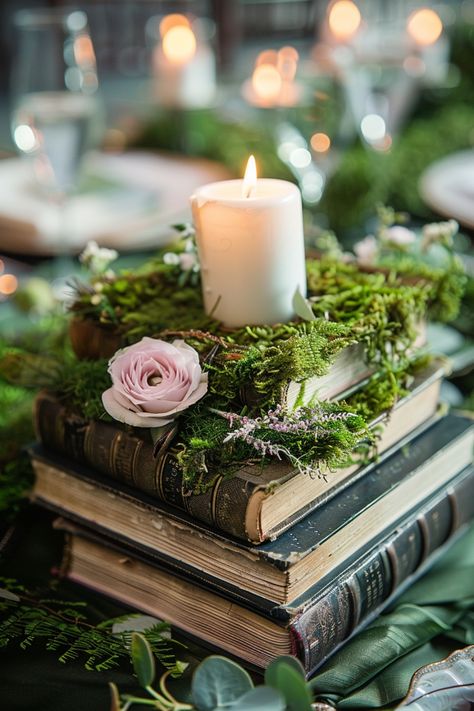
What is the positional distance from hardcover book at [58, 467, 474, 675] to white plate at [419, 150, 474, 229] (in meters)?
0.51

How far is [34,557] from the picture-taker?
2.53ft

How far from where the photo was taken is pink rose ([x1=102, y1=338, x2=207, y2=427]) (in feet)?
2.02

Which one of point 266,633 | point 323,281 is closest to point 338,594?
point 266,633

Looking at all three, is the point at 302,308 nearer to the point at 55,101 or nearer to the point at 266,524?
the point at 266,524

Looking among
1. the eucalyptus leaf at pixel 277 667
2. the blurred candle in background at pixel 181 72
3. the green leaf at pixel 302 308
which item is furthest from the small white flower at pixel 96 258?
the blurred candle in background at pixel 181 72

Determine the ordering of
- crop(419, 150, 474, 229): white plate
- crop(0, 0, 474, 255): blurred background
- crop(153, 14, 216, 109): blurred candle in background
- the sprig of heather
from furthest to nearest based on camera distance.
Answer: crop(153, 14, 216, 109): blurred candle in background
crop(0, 0, 474, 255): blurred background
crop(419, 150, 474, 229): white plate
the sprig of heather

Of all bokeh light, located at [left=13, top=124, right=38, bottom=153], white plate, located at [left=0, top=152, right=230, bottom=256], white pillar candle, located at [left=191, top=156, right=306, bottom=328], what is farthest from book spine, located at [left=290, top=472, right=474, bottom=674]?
bokeh light, located at [left=13, top=124, right=38, bottom=153]

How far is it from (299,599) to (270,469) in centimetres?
9

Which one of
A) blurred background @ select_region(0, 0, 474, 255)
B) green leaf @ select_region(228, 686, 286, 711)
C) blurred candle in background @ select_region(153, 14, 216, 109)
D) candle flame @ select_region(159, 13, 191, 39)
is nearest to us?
green leaf @ select_region(228, 686, 286, 711)

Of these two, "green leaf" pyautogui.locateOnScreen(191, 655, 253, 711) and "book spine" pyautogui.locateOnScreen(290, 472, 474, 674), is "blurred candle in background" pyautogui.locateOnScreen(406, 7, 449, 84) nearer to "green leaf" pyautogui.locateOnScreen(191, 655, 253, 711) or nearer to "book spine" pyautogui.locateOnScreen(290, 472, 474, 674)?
"book spine" pyautogui.locateOnScreen(290, 472, 474, 674)

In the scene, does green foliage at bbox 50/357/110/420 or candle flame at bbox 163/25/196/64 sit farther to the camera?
candle flame at bbox 163/25/196/64

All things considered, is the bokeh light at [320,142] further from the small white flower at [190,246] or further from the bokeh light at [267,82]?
the small white flower at [190,246]

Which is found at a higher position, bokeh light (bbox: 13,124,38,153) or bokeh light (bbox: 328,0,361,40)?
bokeh light (bbox: 328,0,361,40)

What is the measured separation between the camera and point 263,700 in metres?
0.48
